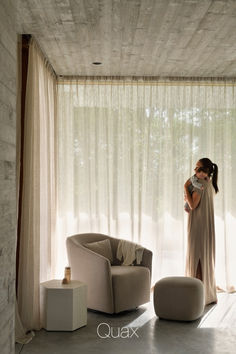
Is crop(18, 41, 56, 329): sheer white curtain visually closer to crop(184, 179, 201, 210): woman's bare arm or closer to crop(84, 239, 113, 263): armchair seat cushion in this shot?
crop(84, 239, 113, 263): armchair seat cushion

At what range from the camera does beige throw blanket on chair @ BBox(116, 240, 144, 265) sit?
18.5 ft

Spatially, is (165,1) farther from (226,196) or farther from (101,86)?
(226,196)

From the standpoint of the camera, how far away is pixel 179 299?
479 cm

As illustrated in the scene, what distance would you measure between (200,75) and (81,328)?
3.54 m

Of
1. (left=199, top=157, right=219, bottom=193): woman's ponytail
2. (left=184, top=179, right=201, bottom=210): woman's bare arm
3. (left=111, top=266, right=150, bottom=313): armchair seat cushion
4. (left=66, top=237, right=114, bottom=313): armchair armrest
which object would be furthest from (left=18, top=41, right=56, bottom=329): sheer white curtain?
(left=199, top=157, right=219, bottom=193): woman's ponytail

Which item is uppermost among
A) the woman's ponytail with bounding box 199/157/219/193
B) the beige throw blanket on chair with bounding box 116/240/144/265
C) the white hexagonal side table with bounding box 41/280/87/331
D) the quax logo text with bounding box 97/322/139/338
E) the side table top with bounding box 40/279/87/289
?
the woman's ponytail with bounding box 199/157/219/193

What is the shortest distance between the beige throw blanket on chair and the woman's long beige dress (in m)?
0.57

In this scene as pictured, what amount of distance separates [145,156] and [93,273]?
194 centimetres

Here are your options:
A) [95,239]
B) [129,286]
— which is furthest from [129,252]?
[129,286]

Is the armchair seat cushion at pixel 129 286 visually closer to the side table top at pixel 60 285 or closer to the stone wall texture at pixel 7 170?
the side table top at pixel 60 285

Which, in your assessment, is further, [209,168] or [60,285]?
[209,168]

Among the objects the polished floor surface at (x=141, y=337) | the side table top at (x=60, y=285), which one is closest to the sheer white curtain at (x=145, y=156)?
the polished floor surface at (x=141, y=337)

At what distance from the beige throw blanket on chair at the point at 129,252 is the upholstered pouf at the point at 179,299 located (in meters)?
0.75

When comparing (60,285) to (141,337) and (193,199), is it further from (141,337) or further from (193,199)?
(193,199)
